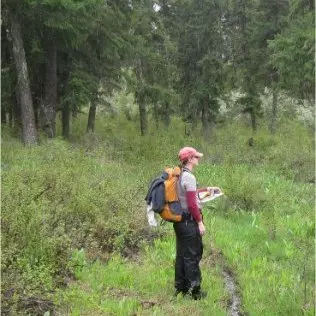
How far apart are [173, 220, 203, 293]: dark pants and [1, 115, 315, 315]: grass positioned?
0.25 metres

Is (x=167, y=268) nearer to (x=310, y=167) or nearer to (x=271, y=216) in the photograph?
(x=271, y=216)

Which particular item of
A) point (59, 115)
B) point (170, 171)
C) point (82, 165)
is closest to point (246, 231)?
point (170, 171)

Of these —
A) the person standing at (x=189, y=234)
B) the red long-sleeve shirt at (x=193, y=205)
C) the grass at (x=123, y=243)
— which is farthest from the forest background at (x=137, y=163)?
the red long-sleeve shirt at (x=193, y=205)

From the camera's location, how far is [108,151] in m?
18.1

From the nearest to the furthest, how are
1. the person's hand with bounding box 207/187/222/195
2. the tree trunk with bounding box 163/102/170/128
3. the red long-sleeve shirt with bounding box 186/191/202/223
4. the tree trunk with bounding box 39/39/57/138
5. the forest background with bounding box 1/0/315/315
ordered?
the red long-sleeve shirt with bounding box 186/191/202/223
the forest background with bounding box 1/0/315/315
the person's hand with bounding box 207/187/222/195
the tree trunk with bounding box 39/39/57/138
the tree trunk with bounding box 163/102/170/128

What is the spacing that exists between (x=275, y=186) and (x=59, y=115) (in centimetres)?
1654

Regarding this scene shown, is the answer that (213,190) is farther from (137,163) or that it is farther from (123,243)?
(137,163)

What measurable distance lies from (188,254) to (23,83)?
11.8m

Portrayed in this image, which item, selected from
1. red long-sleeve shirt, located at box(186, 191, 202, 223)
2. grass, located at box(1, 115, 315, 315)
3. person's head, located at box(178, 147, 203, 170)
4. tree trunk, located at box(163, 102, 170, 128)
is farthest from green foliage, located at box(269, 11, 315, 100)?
tree trunk, located at box(163, 102, 170, 128)

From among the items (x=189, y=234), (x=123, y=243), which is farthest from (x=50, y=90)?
(x=189, y=234)

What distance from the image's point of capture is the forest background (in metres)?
7.27

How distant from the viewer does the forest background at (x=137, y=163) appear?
727 centimetres

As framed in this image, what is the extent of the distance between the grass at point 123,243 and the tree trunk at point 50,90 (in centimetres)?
450

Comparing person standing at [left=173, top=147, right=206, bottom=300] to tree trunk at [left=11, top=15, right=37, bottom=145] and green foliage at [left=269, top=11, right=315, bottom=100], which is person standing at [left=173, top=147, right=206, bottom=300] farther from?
green foliage at [left=269, top=11, right=315, bottom=100]
